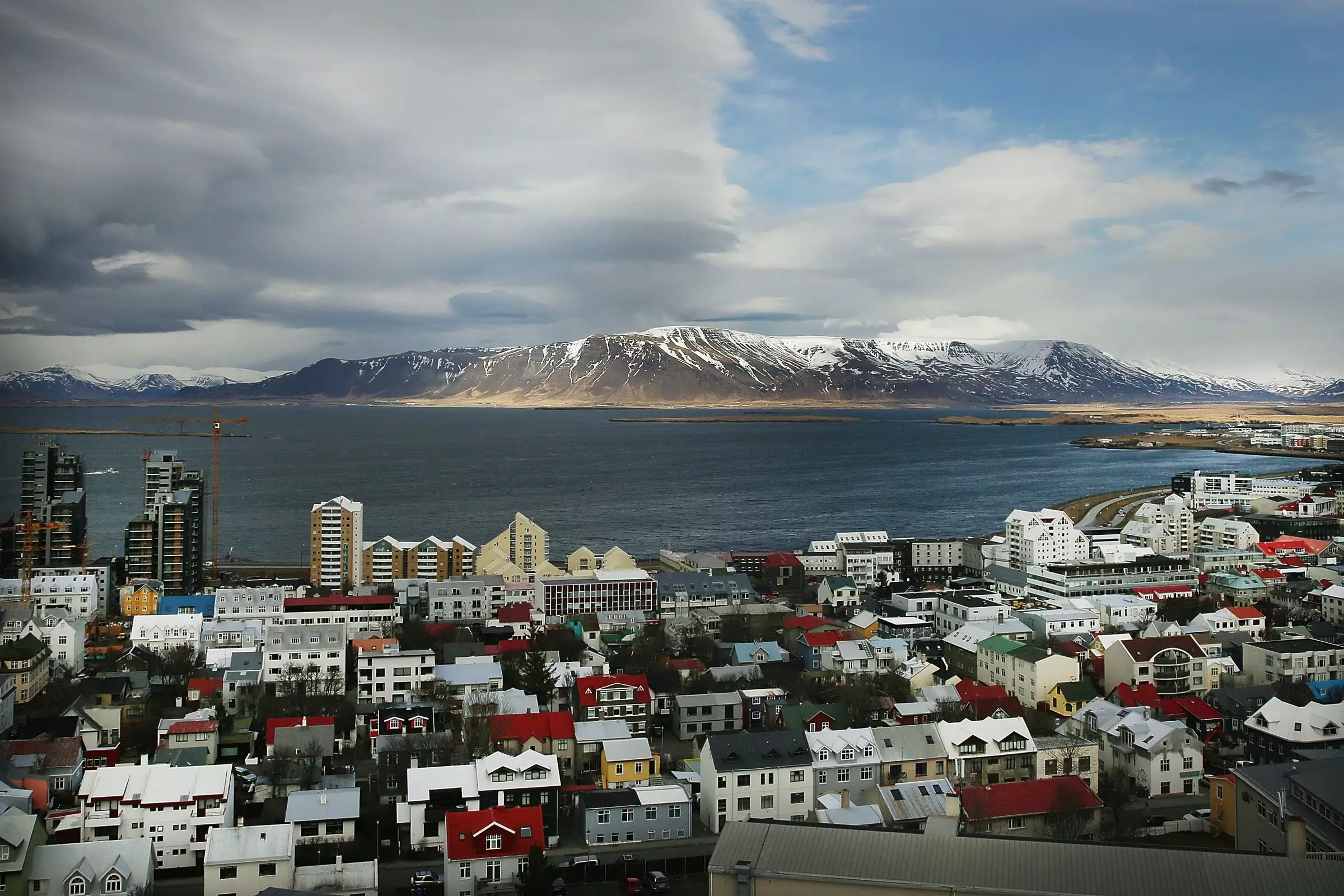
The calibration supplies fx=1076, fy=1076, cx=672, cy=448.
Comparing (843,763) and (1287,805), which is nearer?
(1287,805)

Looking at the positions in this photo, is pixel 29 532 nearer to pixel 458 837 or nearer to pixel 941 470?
pixel 458 837

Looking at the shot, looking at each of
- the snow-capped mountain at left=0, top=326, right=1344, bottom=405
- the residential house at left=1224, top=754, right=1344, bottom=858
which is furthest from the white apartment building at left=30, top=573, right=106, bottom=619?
the snow-capped mountain at left=0, top=326, right=1344, bottom=405

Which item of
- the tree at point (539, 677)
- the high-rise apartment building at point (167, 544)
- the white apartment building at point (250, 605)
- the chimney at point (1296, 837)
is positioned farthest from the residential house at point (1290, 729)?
the high-rise apartment building at point (167, 544)

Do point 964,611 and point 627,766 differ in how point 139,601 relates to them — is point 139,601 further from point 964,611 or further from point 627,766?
point 964,611

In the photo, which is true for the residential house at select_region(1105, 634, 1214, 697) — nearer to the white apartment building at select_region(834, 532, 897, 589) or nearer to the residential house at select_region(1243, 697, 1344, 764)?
the residential house at select_region(1243, 697, 1344, 764)

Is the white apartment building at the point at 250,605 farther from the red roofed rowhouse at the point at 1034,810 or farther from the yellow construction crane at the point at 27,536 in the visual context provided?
the red roofed rowhouse at the point at 1034,810

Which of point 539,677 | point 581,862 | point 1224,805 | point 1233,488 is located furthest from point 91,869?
point 1233,488
